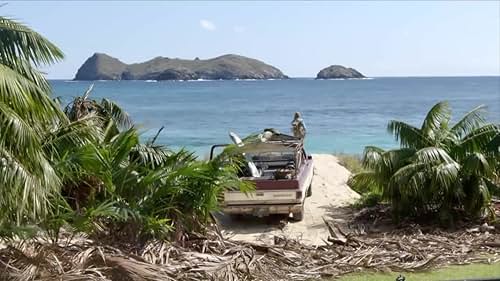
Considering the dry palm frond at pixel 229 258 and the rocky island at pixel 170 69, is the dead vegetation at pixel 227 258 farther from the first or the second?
the rocky island at pixel 170 69

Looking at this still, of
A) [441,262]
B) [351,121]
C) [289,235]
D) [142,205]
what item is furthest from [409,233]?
[351,121]

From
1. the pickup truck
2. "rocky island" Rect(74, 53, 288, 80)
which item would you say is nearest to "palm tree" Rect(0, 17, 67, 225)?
the pickup truck

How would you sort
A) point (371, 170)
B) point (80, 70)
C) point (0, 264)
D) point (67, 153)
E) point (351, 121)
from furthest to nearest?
point (80, 70) → point (351, 121) → point (371, 170) → point (67, 153) → point (0, 264)

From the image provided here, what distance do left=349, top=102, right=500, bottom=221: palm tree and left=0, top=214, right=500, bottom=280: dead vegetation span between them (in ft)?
5.90

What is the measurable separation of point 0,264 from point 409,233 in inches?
260

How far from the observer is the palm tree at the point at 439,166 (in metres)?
11.3

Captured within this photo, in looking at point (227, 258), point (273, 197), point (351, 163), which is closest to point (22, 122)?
point (227, 258)

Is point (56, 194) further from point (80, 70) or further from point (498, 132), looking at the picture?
point (80, 70)

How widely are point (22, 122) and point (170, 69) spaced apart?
170 meters

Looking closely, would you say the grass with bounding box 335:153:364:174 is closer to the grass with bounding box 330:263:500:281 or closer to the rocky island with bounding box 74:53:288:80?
the grass with bounding box 330:263:500:281

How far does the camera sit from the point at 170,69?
17350cm

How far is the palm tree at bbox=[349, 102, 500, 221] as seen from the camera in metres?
11.3

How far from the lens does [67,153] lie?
715 centimetres

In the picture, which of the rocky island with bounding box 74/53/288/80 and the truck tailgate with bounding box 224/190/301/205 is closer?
the truck tailgate with bounding box 224/190/301/205
